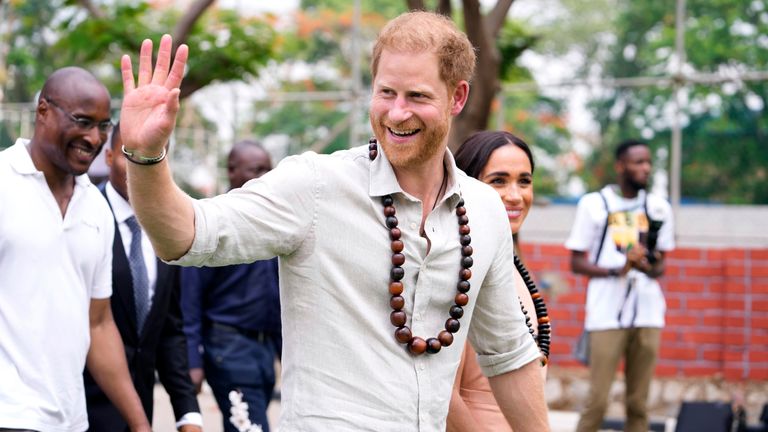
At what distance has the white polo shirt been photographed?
4.14 metres

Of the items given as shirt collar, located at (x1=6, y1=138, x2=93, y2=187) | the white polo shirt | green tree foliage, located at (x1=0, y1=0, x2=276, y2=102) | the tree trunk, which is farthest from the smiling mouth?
green tree foliage, located at (x1=0, y1=0, x2=276, y2=102)

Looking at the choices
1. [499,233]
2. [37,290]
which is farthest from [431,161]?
[37,290]

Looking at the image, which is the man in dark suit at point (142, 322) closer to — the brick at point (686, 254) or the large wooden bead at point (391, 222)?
the large wooden bead at point (391, 222)

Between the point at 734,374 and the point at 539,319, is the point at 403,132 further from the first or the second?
the point at 734,374

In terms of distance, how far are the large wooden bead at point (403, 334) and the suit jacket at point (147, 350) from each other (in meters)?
2.26

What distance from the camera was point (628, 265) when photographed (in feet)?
27.2

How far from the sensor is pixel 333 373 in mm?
2900

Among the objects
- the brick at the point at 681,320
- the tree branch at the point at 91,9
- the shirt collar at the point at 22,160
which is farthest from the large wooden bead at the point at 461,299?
the tree branch at the point at 91,9

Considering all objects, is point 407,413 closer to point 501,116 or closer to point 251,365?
point 251,365

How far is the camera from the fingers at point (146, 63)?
103 inches

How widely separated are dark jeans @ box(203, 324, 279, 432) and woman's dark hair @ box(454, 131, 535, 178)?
2.28 metres

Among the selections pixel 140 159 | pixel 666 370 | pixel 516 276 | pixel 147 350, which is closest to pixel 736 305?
pixel 666 370

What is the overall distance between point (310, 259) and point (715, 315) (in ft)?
27.5

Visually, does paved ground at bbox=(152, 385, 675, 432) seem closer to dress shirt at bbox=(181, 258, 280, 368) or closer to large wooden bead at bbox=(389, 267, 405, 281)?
dress shirt at bbox=(181, 258, 280, 368)
